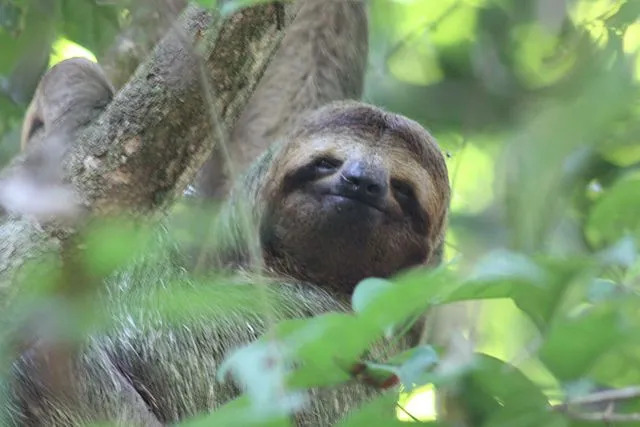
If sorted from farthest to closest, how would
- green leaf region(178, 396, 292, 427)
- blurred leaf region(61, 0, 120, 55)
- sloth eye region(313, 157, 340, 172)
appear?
blurred leaf region(61, 0, 120, 55)
sloth eye region(313, 157, 340, 172)
green leaf region(178, 396, 292, 427)

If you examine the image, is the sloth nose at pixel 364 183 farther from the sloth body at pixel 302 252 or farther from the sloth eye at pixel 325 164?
the sloth eye at pixel 325 164

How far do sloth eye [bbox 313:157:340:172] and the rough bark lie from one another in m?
1.65

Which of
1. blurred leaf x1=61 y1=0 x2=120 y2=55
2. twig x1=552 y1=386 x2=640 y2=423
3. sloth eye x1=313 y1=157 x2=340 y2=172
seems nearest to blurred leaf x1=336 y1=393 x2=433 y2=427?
twig x1=552 y1=386 x2=640 y2=423

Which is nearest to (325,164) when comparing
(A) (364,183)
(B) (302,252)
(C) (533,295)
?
(A) (364,183)

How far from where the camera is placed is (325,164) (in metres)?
5.08

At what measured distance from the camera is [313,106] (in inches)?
283

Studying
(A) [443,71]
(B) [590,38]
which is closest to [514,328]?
(B) [590,38]

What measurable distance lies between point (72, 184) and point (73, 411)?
3.90 feet

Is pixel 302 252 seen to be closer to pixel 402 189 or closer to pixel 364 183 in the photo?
pixel 364 183

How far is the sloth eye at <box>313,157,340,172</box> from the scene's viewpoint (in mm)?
5051

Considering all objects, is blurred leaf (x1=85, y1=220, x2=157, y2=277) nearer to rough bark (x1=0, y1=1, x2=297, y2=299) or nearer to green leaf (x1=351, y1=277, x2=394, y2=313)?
green leaf (x1=351, y1=277, x2=394, y2=313)

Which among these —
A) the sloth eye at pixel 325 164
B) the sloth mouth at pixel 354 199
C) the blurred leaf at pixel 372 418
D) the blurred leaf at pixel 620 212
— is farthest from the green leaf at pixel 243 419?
the sloth eye at pixel 325 164

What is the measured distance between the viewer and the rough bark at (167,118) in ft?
10.5

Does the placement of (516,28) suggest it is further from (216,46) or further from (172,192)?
(172,192)
